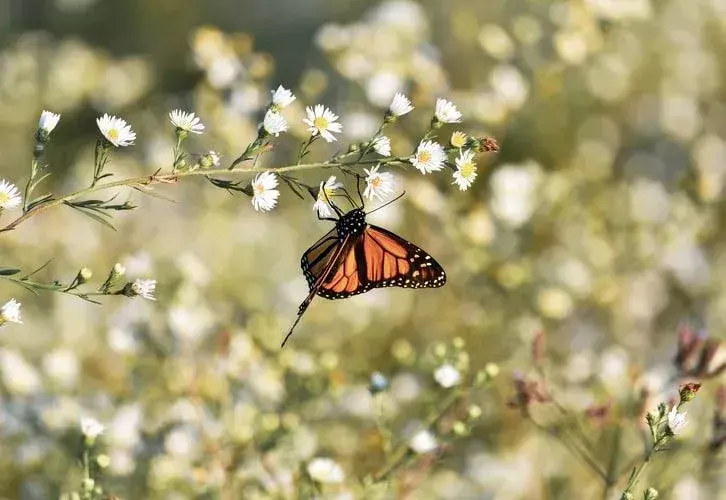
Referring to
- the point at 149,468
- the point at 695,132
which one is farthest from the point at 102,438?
the point at 695,132

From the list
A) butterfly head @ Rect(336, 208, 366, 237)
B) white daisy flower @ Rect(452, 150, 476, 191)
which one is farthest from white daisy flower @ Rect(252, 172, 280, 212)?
butterfly head @ Rect(336, 208, 366, 237)

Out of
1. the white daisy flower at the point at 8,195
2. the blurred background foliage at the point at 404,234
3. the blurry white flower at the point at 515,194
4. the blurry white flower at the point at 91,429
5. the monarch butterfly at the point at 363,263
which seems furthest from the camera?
the blurry white flower at the point at 515,194

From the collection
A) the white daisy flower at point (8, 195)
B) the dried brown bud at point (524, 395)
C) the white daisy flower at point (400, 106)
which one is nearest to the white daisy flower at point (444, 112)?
the white daisy flower at point (400, 106)

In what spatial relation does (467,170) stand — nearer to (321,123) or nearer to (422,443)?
(321,123)

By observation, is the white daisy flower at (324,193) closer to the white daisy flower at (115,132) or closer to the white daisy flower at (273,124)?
the white daisy flower at (273,124)

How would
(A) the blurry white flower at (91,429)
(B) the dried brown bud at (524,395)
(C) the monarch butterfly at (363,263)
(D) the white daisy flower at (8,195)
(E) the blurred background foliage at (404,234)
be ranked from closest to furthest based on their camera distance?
(D) the white daisy flower at (8,195) < (A) the blurry white flower at (91,429) < (C) the monarch butterfly at (363,263) < (B) the dried brown bud at (524,395) < (E) the blurred background foliage at (404,234)

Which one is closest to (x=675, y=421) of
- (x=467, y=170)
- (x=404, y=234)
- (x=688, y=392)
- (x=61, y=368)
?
(x=688, y=392)
